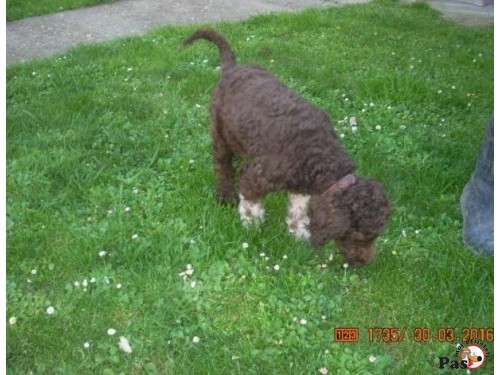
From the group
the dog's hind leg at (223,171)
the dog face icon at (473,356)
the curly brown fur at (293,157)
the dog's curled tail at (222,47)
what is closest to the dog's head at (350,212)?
the curly brown fur at (293,157)

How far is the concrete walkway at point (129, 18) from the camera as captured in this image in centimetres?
771

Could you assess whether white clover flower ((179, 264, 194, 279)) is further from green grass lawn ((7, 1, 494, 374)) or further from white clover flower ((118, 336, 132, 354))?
white clover flower ((118, 336, 132, 354))

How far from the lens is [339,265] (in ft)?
12.6

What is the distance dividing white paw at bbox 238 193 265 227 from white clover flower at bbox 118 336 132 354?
1155 mm

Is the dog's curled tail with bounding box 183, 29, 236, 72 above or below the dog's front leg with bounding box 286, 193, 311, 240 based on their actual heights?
above

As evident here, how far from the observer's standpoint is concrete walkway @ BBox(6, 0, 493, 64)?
7.71 m

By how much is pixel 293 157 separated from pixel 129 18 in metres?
5.73

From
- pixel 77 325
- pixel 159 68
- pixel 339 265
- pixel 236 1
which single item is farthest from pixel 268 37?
pixel 77 325

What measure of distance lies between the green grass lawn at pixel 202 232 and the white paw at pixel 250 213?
0.23 ft

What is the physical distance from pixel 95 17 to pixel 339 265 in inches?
244

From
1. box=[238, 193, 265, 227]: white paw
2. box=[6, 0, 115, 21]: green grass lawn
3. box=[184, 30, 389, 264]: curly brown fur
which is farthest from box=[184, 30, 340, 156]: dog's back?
box=[6, 0, 115, 21]: green grass lawn

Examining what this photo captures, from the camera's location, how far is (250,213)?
4090 millimetres

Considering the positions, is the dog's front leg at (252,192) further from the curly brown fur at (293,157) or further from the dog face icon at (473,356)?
the dog face icon at (473,356)
